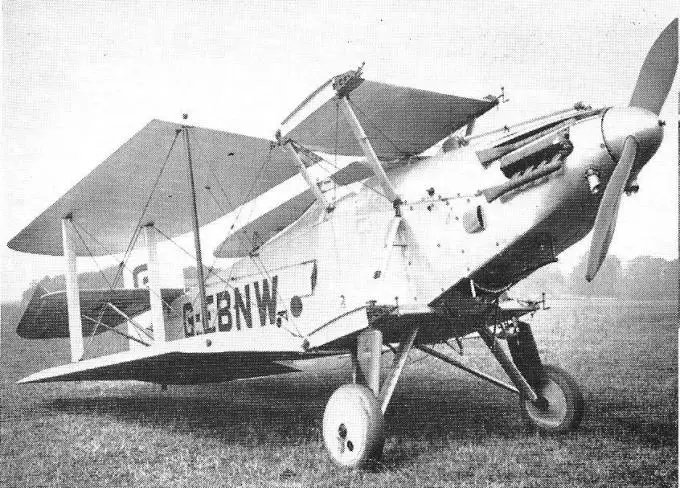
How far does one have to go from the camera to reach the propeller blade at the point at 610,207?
371cm

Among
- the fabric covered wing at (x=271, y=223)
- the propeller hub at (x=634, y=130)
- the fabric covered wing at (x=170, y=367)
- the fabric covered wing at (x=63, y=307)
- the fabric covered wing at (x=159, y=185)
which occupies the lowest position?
the fabric covered wing at (x=170, y=367)

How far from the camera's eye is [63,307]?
8.76 metres

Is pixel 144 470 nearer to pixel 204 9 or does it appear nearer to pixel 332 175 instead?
pixel 332 175

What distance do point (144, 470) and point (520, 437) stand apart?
3.42m

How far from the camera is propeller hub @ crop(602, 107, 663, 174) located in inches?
148

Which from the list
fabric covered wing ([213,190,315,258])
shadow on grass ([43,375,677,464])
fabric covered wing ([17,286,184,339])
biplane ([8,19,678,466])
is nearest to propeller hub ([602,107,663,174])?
biplane ([8,19,678,466])

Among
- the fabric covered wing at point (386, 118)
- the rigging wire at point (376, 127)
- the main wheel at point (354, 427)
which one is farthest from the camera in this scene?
the rigging wire at point (376, 127)

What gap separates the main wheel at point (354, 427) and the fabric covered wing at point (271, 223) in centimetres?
308

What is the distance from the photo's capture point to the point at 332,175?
638 cm

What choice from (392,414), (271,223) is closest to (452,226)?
(392,414)

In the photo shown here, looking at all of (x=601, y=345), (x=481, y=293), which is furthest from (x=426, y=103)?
(x=601, y=345)

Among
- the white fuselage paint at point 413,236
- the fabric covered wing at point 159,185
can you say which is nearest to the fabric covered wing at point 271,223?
the fabric covered wing at point 159,185

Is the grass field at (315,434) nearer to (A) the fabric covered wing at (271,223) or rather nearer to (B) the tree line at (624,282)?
(A) the fabric covered wing at (271,223)

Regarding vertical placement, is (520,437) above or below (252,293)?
below
